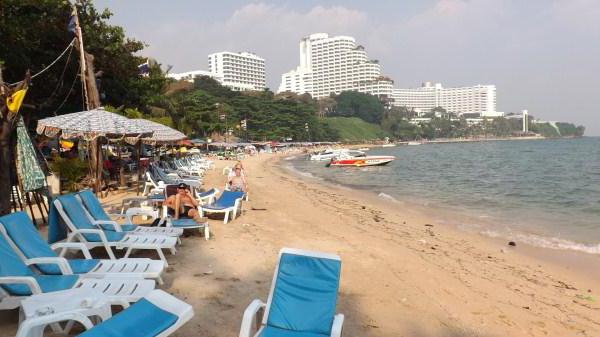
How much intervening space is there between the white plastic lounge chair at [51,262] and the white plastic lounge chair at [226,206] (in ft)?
11.9

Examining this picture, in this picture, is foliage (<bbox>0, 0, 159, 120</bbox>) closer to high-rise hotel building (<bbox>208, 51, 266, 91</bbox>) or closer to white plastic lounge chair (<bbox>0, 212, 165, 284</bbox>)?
white plastic lounge chair (<bbox>0, 212, 165, 284</bbox>)

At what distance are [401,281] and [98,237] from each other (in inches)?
156

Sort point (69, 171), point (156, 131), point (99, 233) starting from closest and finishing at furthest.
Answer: point (99, 233)
point (156, 131)
point (69, 171)

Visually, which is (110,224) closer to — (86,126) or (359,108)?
(86,126)

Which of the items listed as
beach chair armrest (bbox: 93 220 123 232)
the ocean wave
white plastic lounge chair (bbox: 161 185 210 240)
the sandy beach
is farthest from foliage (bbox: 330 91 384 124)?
beach chair armrest (bbox: 93 220 123 232)

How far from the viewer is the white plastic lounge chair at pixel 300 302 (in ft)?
10.7

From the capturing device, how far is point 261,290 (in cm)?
500

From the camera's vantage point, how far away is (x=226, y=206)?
8.89m

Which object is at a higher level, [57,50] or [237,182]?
[57,50]

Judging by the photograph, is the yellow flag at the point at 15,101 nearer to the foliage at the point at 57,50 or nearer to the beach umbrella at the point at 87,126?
the beach umbrella at the point at 87,126

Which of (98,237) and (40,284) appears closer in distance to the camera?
(40,284)

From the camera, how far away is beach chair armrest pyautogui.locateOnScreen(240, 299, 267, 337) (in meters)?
3.13

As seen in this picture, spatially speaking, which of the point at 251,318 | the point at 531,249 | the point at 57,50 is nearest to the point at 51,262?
the point at 251,318

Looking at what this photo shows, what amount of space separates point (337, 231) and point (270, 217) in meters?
1.74
